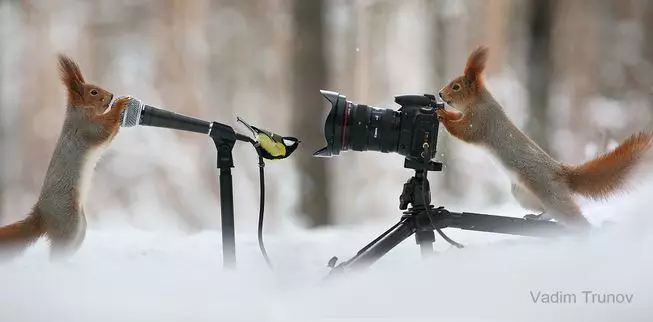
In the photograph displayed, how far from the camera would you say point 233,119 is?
2.99 feet

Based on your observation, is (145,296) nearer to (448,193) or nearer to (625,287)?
(448,193)

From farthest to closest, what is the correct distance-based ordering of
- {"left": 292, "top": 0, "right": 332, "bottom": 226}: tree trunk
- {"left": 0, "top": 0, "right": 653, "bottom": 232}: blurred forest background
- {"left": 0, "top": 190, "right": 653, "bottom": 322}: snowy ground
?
{"left": 292, "top": 0, "right": 332, "bottom": 226}: tree trunk → {"left": 0, "top": 0, "right": 653, "bottom": 232}: blurred forest background → {"left": 0, "top": 190, "right": 653, "bottom": 322}: snowy ground

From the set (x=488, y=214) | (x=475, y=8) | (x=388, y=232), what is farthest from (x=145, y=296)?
(x=475, y=8)

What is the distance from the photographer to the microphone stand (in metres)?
0.74

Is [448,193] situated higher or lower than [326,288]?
higher

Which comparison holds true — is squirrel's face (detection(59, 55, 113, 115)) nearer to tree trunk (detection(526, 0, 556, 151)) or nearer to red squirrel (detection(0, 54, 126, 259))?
red squirrel (detection(0, 54, 126, 259))

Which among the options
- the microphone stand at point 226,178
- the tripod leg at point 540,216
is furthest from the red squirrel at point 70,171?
the tripod leg at point 540,216

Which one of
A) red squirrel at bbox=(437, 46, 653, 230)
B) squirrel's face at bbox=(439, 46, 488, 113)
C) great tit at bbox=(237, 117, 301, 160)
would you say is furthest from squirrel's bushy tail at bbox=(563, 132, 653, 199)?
great tit at bbox=(237, 117, 301, 160)

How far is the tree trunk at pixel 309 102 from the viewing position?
965mm

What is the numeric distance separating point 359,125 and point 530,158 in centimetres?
20

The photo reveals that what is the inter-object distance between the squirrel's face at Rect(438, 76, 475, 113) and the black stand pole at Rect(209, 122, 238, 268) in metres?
0.25

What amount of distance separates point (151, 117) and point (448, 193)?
1.31ft

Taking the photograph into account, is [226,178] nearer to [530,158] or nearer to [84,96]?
[84,96]

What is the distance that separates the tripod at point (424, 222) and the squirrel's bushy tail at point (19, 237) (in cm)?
33
